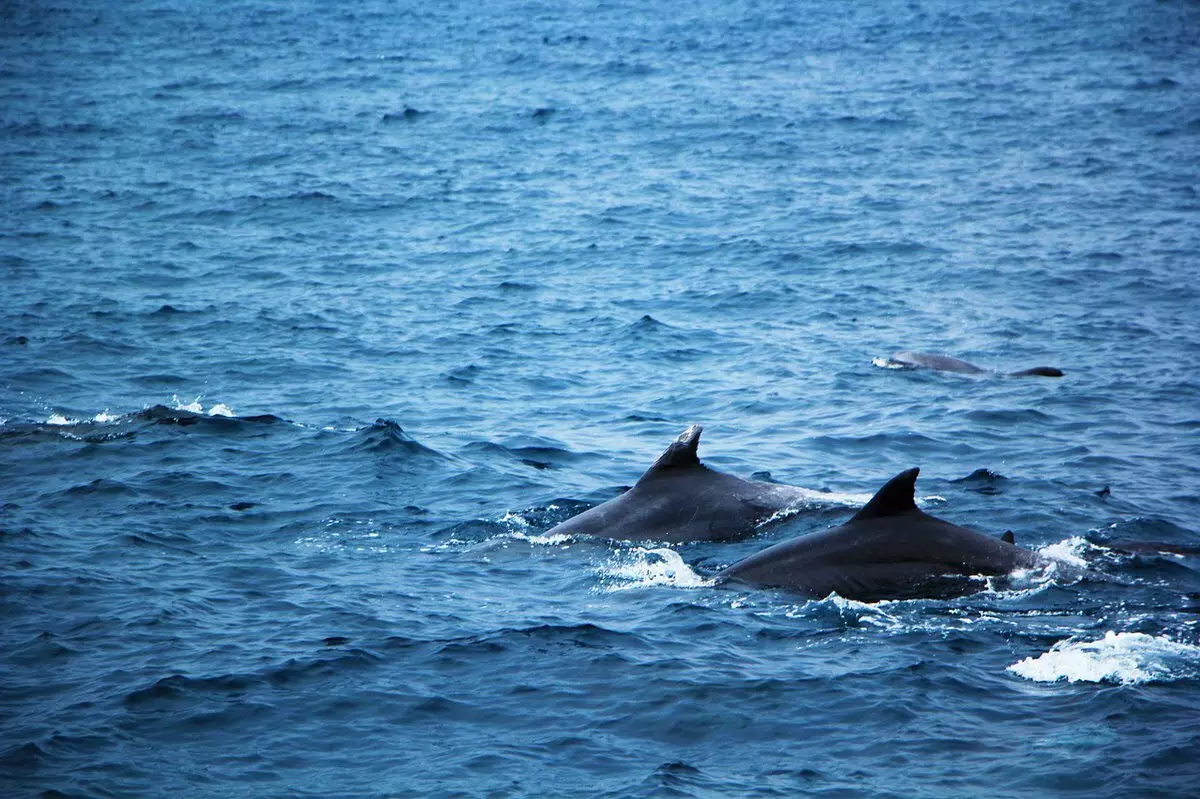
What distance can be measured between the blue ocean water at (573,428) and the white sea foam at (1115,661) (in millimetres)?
38

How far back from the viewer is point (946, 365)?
22109 mm

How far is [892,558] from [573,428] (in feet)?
24.8

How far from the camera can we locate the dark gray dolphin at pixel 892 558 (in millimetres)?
12617

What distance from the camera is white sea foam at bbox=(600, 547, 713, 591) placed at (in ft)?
44.2

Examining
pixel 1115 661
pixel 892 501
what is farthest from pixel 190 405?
pixel 1115 661

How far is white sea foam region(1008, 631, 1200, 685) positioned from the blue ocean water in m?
0.04

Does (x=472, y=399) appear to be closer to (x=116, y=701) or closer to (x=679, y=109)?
(x=116, y=701)

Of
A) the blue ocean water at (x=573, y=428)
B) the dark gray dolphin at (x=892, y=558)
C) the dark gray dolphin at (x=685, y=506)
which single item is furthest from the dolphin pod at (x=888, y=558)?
the dark gray dolphin at (x=685, y=506)

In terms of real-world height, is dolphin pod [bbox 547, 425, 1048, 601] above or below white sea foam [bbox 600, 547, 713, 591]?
above

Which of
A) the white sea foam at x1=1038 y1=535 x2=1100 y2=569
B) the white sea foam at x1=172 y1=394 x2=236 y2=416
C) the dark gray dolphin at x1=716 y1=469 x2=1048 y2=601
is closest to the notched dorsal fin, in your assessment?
the dark gray dolphin at x1=716 y1=469 x2=1048 y2=601

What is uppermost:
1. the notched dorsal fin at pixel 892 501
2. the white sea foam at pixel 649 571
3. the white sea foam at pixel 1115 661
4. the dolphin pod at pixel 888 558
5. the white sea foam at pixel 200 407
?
the notched dorsal fin at pixel 892 501

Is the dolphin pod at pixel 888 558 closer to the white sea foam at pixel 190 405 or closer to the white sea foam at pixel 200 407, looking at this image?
the white sea foam at pixel 200 407

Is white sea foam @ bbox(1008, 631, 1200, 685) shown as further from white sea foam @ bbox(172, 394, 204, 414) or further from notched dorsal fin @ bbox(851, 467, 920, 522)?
white sea foam @ bbox(172, 394, 204, 414)

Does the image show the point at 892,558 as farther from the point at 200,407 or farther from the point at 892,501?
the point at 200,407
